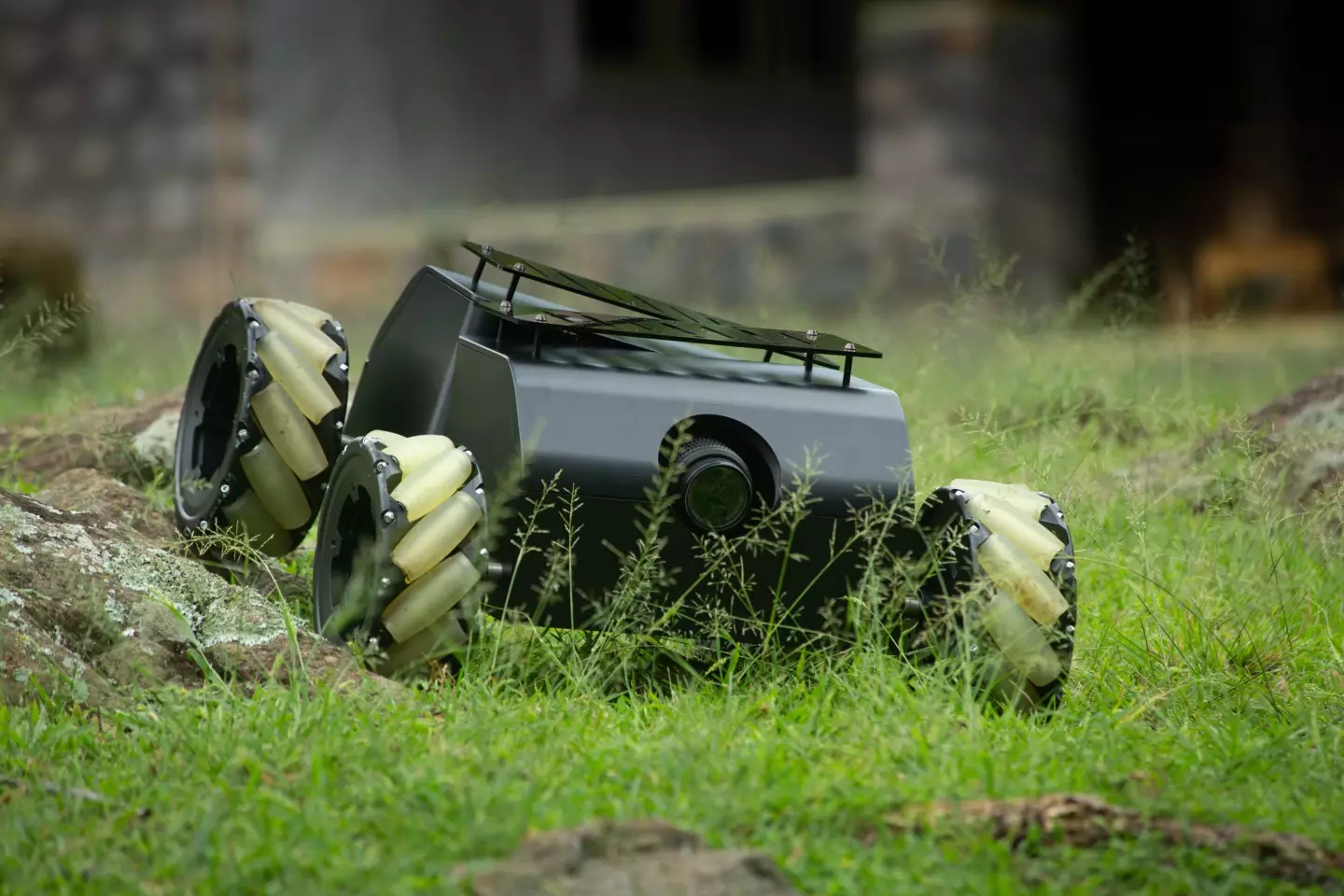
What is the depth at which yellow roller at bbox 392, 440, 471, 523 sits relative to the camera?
2529 mm

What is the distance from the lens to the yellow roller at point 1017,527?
107 inches

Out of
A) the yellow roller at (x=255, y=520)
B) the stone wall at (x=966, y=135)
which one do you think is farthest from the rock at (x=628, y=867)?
the stone wall at (x=966, y=135)

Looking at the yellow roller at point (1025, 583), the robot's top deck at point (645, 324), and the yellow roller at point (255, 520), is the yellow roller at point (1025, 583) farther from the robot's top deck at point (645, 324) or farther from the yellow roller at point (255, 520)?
the yellow roller at point (255, 520)

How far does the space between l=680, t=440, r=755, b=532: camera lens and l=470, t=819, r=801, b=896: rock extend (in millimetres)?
727

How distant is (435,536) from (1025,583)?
36.6 inches

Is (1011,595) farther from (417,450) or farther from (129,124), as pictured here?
(129,124)

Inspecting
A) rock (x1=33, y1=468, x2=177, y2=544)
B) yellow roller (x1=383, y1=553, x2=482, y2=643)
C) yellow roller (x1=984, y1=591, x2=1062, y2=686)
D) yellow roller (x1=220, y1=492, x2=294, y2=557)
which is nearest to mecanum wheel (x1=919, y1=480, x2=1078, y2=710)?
yellow roller (x1=984, y1=591, x2=1062, y2=686)

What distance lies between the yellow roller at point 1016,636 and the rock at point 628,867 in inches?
32.5

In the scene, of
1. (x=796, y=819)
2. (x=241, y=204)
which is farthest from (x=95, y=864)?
(x=241, y=204)

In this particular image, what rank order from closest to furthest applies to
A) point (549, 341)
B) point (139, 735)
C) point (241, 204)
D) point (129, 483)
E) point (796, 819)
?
point (796, 819) → point (139, 735) → point (549, 341) → point (129, 483) → point (241, 204)

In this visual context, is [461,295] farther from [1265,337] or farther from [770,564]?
[1265,337]

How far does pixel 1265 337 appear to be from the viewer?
780 cm

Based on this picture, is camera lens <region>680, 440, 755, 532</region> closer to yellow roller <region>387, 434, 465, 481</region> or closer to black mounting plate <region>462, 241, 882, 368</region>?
black mounting plate <region>462, 241, 882, 368</region>

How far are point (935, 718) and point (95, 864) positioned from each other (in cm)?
115
